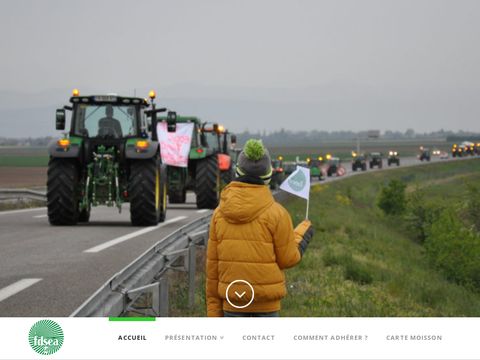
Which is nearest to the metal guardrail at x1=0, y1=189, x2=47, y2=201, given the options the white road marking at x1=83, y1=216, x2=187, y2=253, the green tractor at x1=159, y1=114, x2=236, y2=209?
the green tractor at x1=159, y1=114, x2=236, y2=209

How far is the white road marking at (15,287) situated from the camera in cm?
1030

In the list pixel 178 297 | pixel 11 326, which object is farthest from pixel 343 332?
pixel 178 297

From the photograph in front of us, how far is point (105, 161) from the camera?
1895 cm

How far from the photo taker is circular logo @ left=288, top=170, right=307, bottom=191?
26.2 ft

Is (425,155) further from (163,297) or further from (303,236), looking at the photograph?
(303,236)

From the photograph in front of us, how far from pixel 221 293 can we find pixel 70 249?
375 inches

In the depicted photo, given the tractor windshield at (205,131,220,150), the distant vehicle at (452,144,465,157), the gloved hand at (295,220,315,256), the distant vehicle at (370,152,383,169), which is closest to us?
the gloved hand at (295,220,315,256)

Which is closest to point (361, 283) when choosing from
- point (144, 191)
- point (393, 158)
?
point (144, 191)

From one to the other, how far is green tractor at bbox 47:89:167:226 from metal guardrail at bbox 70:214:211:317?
7.48 meters

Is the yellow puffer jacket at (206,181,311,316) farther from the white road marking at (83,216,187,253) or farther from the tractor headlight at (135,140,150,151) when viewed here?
the tractor headlight at (135,140,150,151)

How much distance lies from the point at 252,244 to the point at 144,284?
105 inches

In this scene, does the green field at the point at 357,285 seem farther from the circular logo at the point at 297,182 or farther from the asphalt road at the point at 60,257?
the circular logo at the point at 297,182

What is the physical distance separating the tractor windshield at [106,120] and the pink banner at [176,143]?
5.96 metres

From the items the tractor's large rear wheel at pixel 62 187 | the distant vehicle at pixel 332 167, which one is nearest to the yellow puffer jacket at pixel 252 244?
the tractor's large rear wheel at pixel 62 187
